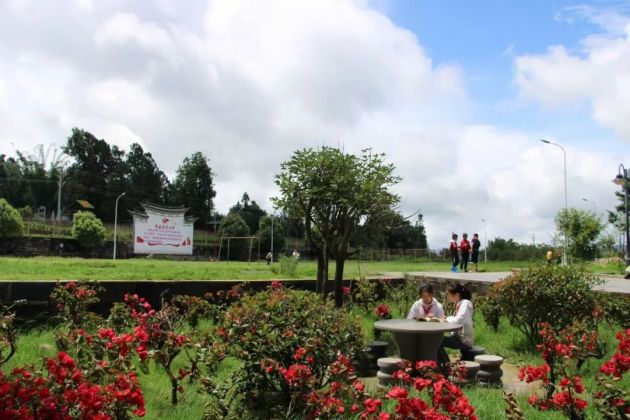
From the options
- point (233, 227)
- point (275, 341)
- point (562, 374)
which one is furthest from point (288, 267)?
point (233, 227)

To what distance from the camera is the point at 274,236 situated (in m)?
59.5

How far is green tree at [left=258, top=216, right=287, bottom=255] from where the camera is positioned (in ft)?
192

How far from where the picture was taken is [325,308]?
15.7 feet

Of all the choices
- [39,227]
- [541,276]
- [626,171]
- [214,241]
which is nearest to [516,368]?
[541,276]

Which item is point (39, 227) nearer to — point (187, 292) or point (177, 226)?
point (177, 226)

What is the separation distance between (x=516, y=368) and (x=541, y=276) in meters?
1.29

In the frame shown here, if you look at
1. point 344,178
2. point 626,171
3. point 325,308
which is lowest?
point 325,308

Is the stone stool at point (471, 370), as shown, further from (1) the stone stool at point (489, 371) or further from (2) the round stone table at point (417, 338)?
(2) the round stone table at point (417, 338)

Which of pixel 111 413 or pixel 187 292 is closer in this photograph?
pixel 111 413

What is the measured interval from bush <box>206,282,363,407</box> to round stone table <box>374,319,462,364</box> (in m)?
1.14

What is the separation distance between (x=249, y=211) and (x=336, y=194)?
73744 millimetres

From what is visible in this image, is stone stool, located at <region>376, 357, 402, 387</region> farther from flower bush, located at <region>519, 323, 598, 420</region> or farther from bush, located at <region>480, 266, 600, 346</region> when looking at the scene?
bush, located at <region>480, 266, 600, 346</region>

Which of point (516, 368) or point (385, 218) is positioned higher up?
point (385, 218)

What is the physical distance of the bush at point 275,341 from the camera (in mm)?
4156
